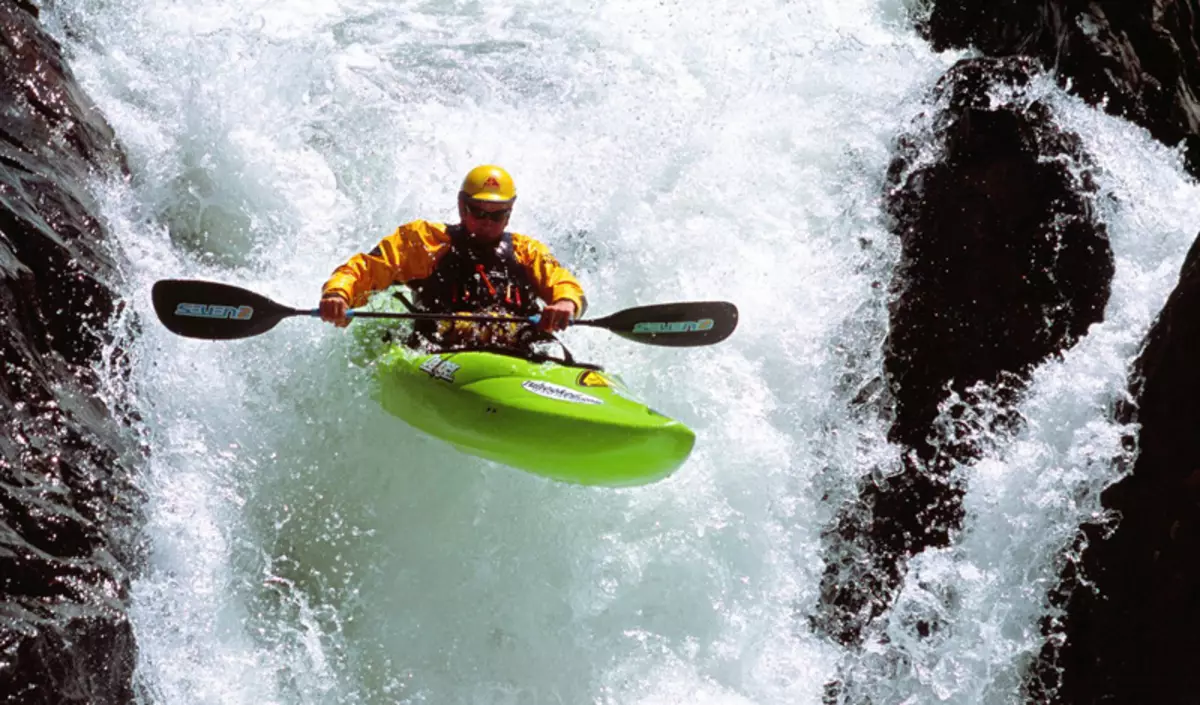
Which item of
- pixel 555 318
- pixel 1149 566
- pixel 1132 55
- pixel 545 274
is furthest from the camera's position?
pixel 1132 55

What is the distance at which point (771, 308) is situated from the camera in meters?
6.43

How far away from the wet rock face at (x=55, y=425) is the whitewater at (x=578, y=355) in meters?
0.18

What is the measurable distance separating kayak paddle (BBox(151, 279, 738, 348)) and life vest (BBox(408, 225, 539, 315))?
323mm

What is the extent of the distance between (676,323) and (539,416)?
921 millimetres

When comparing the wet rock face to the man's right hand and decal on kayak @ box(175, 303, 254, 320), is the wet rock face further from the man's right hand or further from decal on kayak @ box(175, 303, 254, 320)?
the man's right hand

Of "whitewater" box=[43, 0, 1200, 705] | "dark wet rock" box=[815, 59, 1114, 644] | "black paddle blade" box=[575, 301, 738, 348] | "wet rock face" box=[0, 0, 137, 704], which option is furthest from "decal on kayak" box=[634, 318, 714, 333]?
"wet rock face" box=[0, 0, 137, 704]

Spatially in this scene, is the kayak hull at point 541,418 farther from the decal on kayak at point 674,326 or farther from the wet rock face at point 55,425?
the wet rock face at point 55,425

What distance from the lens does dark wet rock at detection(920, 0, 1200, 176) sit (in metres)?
6.84

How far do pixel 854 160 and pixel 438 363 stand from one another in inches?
135

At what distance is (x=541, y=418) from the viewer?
4582mm

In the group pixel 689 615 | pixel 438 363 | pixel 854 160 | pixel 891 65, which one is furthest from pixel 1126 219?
pixel 438 363

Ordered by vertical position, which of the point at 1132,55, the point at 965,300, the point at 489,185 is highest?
the point at 1132,55

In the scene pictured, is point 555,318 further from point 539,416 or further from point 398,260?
point 398,260

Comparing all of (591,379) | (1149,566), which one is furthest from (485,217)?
(1149,566)
